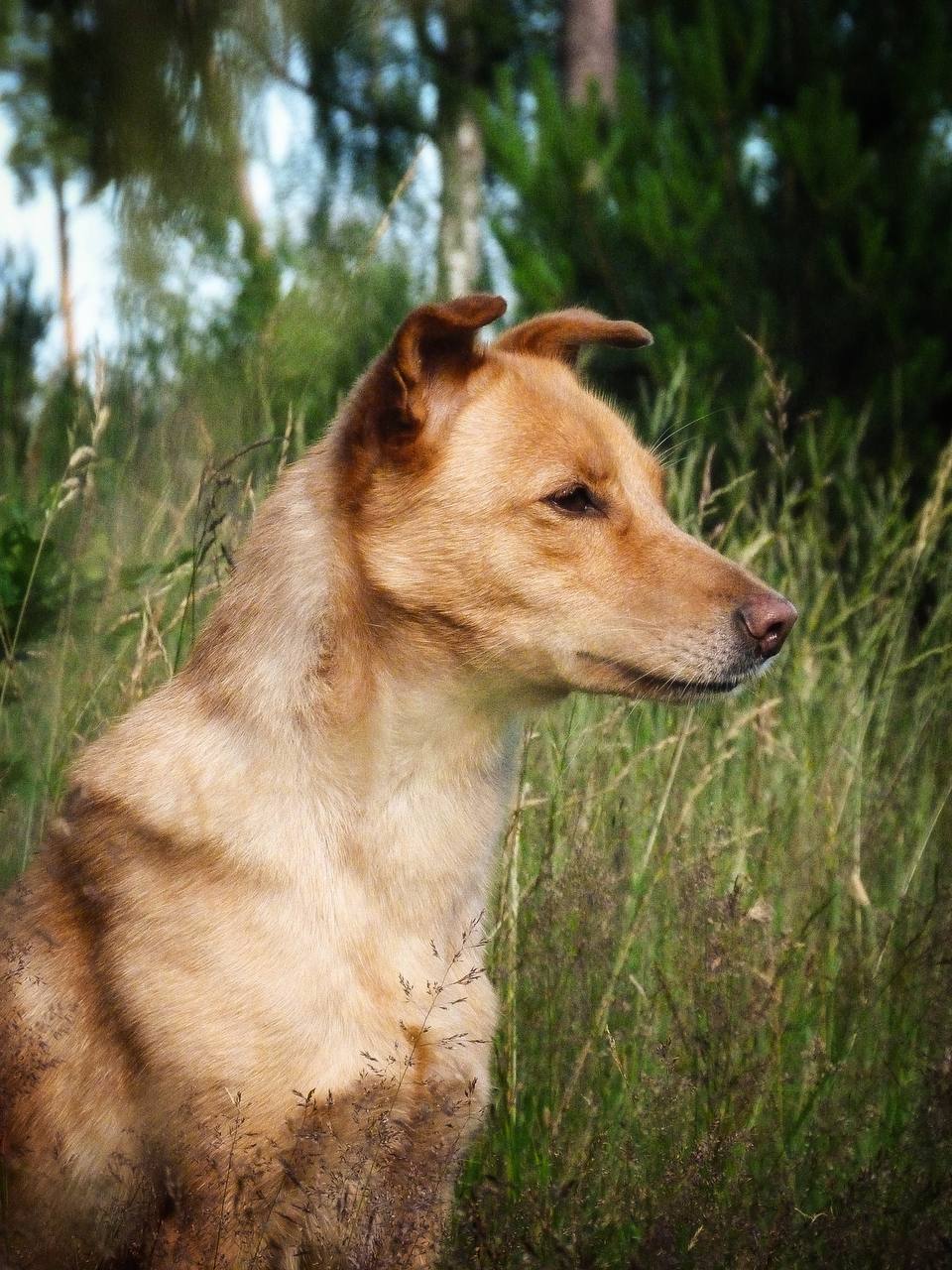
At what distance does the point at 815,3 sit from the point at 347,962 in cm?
524

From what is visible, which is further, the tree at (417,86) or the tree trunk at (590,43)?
the tree trunk at (590,43)

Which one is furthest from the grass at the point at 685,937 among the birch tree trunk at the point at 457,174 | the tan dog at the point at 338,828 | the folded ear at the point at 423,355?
the birch tree trunk at the point at 457,174

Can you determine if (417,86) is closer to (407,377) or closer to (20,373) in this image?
(20,373)

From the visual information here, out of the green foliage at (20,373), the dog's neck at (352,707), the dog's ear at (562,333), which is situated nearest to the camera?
Result: the dog's neck at (352,707)

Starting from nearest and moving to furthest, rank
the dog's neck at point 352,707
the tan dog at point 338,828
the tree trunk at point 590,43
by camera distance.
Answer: the tan dog at point 338,828 < the dog's neck at point 352,707 < the tree trunk at point 590,43

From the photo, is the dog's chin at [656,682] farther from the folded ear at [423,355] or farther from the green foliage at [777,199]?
the green foliage at [777,199]

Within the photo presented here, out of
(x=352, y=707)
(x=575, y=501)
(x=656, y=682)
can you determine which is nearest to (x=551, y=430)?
(x=575, y=501)

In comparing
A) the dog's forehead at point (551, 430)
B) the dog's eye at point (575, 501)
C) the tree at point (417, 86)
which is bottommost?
the dog's eye at point (575, 501)

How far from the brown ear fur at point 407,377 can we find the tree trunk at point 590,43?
8180 millimetres

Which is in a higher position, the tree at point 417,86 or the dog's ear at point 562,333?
the tree at point 417,86

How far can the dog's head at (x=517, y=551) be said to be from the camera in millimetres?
2592

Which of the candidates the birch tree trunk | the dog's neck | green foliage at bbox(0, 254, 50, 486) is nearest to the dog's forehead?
the dog's neck

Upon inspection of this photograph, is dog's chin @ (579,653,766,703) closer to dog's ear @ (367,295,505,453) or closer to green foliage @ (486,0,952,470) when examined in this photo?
dog's ear @ (367,295,505,453)

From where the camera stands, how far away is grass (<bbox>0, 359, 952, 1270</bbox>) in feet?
7.68
